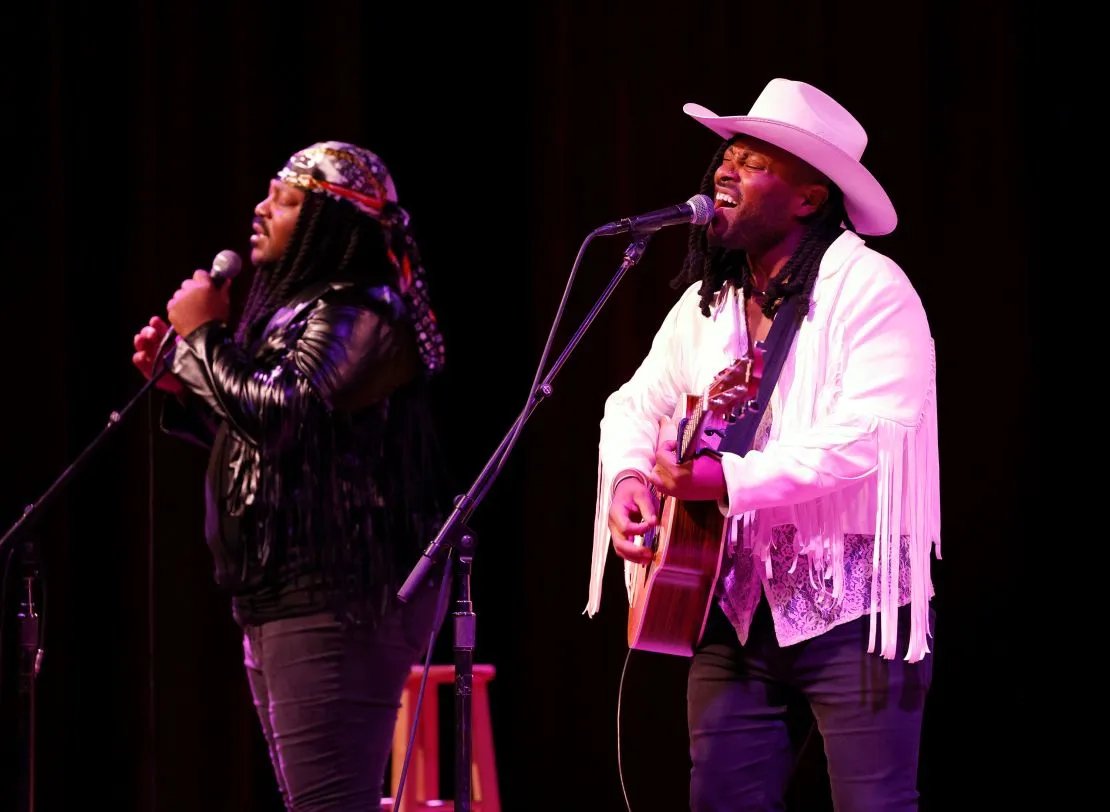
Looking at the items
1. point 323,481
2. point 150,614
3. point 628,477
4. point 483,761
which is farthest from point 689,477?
point 150,614

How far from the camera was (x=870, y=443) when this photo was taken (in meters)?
2.28

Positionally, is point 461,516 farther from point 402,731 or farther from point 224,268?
point 402,731

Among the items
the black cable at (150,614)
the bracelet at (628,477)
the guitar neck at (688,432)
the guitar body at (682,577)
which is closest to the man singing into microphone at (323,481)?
the bracelet at (628,477)

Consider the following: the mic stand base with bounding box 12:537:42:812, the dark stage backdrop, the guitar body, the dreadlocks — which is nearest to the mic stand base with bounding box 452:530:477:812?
the guitar body

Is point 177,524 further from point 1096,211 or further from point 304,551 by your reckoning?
point 1096,211

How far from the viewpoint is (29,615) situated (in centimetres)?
301

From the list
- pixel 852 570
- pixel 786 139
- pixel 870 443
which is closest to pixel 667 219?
pixel 786 139

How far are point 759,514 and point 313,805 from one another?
103 centimetres

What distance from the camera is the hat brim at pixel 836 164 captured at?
99.7 inches

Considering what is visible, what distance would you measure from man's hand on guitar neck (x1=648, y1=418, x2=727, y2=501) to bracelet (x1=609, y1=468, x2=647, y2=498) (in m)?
0.20

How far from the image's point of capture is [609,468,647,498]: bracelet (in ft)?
8.46

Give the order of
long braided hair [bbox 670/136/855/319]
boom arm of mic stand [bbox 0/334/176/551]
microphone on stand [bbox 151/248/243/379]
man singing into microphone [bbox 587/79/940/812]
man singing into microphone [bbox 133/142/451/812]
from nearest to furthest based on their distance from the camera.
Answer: man singing into microphone [bbox 587/79/940/812] → long braided hair [bbox 670/136/855/319] → man singing into microphone [bbox 133/142/451/812] → boom arm of mic stand [bbox 0/334/176/551] → microphone on stand [bbox 151/248/243/379]

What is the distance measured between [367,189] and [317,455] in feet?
2.15

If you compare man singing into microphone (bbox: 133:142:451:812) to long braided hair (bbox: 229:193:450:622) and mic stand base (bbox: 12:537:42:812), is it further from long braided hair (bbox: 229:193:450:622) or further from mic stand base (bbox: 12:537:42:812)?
mic stand base (bbox: 12:537:42:812)
